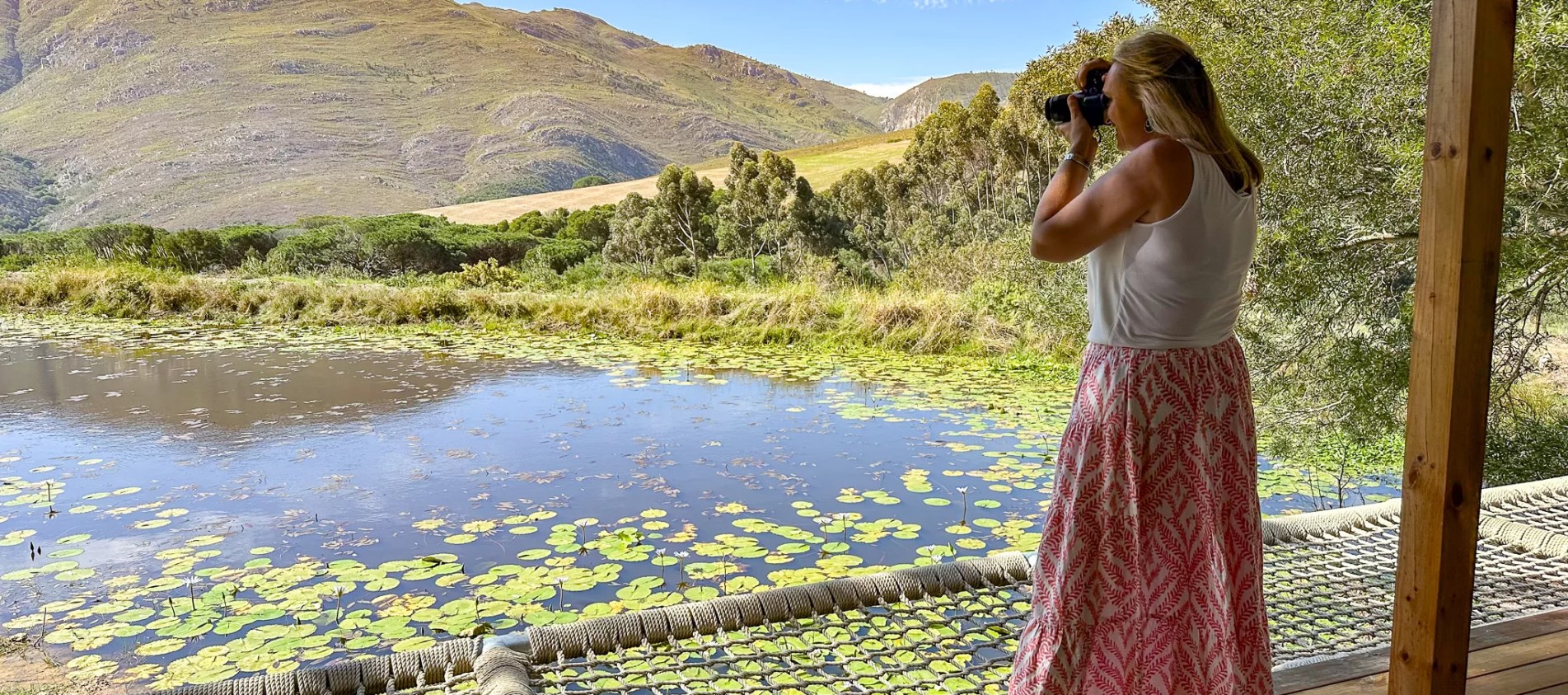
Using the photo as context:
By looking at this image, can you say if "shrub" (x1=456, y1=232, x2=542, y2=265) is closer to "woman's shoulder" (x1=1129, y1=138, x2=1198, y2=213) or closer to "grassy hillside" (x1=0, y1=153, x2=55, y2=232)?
"woman's shoulder" (x1=1129, y1=138, x2=1198, y2=213)

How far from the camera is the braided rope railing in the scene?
1841mm

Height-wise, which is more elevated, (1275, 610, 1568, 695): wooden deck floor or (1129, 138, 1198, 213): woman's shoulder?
(1129, 138, 1198, 213): woman's shoulder

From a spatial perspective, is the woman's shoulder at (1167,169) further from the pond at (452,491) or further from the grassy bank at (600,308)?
the grassy bank at (600,308)

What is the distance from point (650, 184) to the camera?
24266 mm

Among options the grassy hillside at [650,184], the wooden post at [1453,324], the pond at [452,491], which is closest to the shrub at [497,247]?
the grassy hillside at [650,184]

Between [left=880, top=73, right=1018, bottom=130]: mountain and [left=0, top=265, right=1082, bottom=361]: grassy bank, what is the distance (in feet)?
40.0

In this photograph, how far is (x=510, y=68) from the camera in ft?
137

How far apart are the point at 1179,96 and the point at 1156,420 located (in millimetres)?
398

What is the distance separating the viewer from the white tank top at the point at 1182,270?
1202mm

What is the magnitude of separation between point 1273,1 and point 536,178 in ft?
92.3

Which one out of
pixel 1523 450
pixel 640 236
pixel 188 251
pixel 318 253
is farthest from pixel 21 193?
pixel 1523 450

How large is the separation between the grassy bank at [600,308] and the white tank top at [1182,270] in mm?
5547

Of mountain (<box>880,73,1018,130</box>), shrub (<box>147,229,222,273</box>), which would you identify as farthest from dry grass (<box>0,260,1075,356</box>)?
mountain (<box>880,73,1018,130</box>)

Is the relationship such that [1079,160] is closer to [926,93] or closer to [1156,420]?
[1156,420]
